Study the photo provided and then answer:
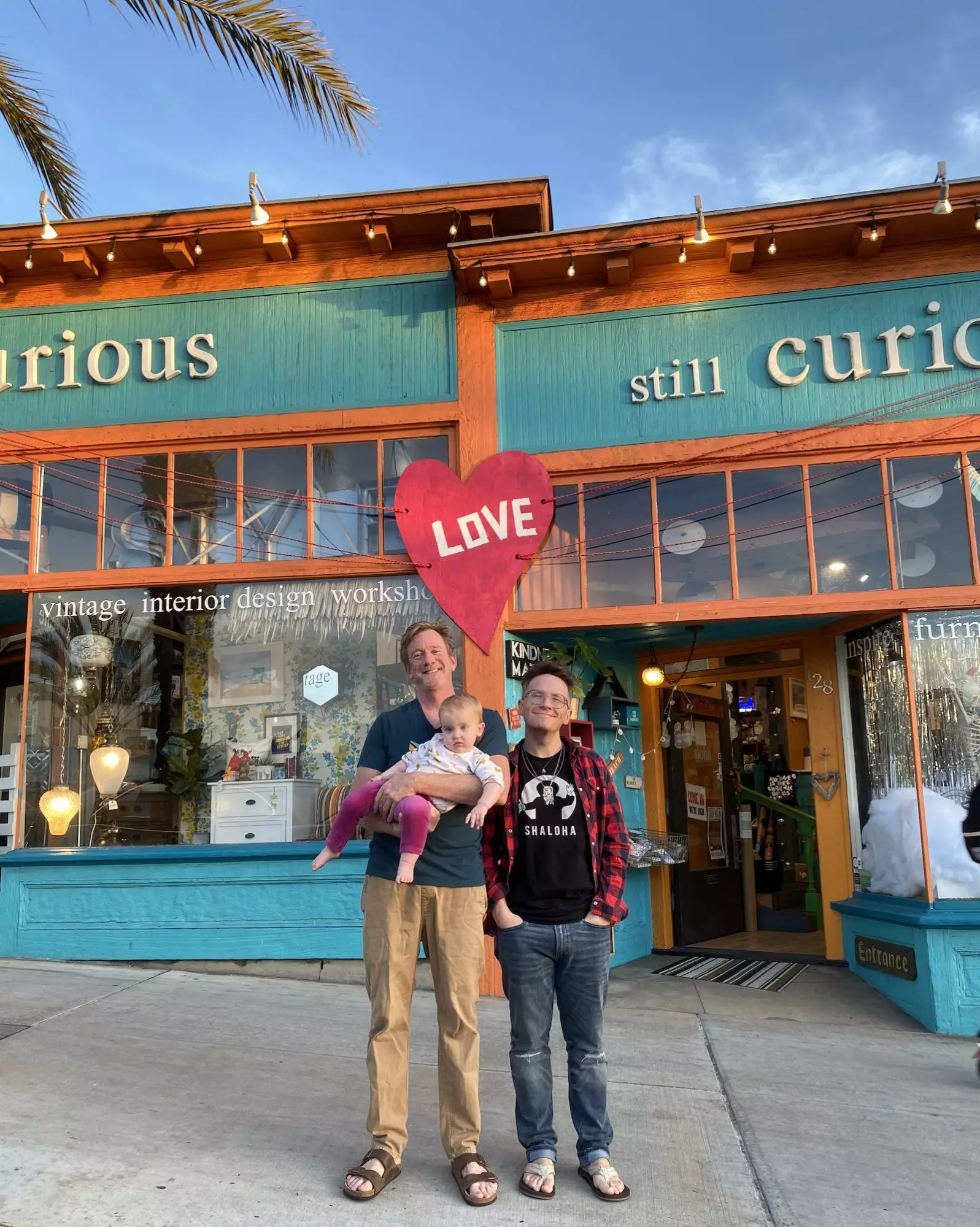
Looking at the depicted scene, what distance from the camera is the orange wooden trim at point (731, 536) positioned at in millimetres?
7094

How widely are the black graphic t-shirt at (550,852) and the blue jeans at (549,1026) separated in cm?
6

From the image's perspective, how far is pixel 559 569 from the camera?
7.35 m

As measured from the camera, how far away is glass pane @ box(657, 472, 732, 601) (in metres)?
7.19

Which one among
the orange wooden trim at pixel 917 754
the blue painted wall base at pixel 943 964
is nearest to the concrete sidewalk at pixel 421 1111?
the blue painted wall base at pixel 943 964

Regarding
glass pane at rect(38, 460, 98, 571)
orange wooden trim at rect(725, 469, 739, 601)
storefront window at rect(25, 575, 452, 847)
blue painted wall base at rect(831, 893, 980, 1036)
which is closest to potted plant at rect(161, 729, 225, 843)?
→ storefront window at rect(25, 575, 452, 847)

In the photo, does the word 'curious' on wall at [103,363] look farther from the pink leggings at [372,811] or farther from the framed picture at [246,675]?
the pink leggings at [372,811]

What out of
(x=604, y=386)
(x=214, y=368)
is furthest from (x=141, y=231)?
(x=604, y=386)

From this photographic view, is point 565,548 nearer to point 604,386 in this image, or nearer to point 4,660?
point 604,386

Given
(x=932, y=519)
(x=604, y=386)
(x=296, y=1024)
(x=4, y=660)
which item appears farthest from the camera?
(x=4, y=660)

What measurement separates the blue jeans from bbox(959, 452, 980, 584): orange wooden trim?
4503 millimetres

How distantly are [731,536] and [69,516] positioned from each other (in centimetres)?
491

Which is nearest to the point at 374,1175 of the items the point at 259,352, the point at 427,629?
the point at 427,629

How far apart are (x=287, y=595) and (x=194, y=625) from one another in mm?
752

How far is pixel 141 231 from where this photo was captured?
7676mm
